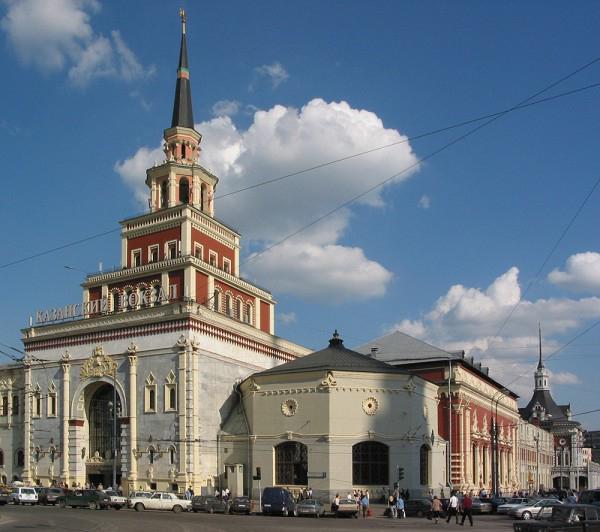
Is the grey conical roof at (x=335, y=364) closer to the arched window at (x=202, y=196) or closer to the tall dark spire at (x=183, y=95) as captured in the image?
the arched window at (x=202, y=196)

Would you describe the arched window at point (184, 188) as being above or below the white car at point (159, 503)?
above

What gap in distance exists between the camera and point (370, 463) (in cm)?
5738

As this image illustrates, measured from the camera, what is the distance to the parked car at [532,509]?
46.8m

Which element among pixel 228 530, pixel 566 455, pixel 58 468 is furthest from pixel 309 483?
pixel 566 455

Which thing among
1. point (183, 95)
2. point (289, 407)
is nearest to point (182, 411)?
point (289, 407)

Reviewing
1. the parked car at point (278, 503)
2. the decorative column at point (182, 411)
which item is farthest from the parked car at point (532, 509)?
the decorative column at point (182, 411)

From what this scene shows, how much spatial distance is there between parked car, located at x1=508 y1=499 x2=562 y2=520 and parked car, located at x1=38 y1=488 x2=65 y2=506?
94.6 feet

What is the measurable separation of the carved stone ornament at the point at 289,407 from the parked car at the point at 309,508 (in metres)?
11.6

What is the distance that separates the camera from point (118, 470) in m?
62.1

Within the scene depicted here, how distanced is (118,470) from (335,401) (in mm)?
18157

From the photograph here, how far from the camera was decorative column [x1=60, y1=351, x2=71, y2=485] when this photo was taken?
63906 mm

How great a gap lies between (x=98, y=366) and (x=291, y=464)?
694 inches

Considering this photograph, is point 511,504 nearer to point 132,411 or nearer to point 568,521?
point 568,521

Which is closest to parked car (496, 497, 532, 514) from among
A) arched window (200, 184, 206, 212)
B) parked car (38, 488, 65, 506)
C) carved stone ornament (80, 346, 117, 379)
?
parked car (38, 488, 65, 506)
